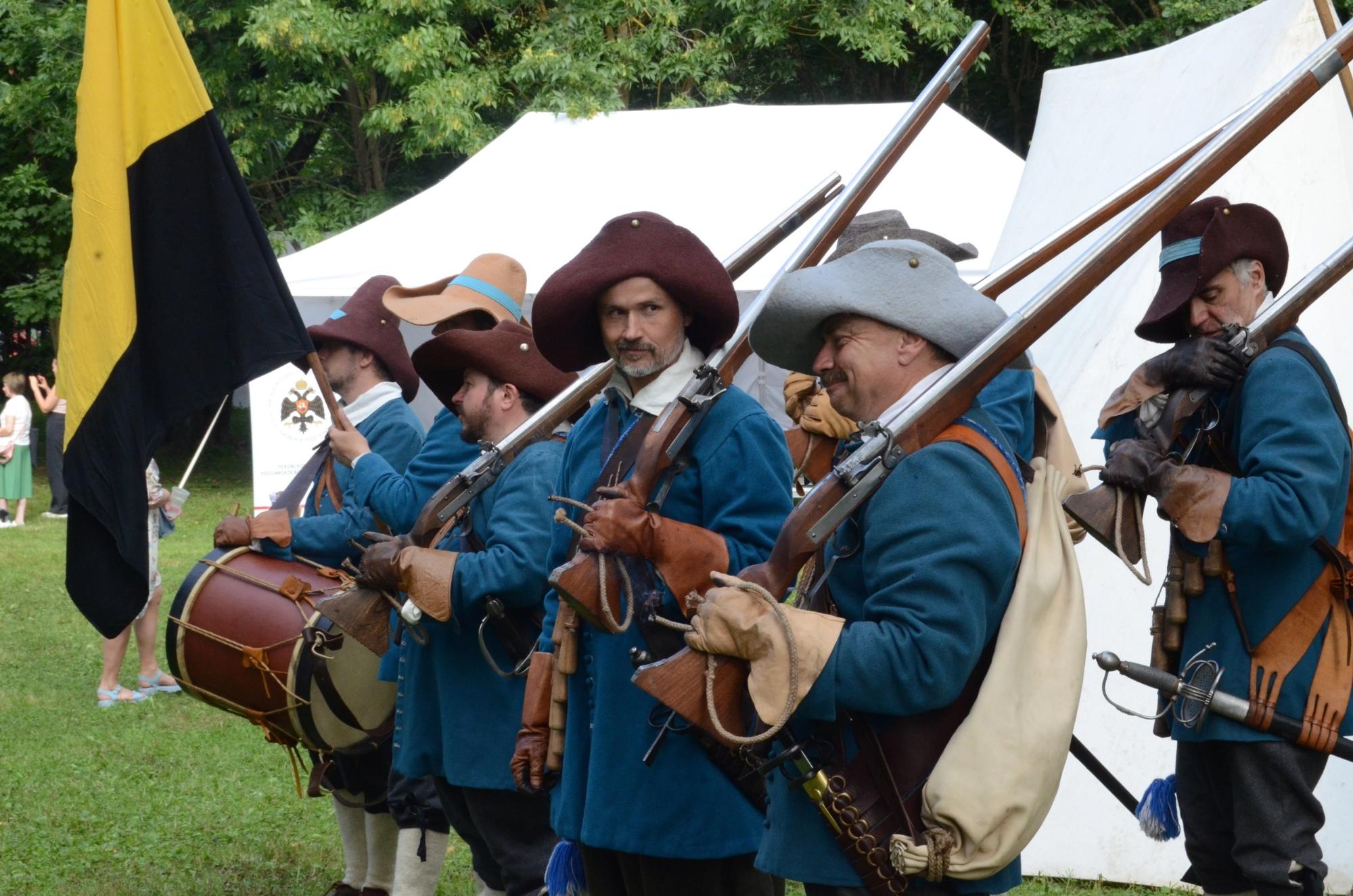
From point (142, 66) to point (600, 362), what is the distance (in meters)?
1.42

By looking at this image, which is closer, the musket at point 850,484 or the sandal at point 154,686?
the musket at point 850,484

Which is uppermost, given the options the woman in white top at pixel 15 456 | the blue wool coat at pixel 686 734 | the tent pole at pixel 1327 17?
the tent pole at pixel 1327 17

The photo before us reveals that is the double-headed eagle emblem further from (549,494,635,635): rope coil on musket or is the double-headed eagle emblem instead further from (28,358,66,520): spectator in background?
(549,494,635,635): rope coil on musket

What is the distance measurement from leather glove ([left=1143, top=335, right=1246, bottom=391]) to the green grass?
215cm

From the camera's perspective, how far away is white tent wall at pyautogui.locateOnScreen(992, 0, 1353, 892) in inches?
196

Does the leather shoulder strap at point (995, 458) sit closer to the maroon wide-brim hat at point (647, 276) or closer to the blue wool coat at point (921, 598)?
the blue wool coat at point (921, 598)

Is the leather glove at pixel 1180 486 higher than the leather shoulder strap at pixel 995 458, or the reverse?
the leather shoulder strap at pixel 995 458

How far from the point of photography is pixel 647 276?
3.38 m

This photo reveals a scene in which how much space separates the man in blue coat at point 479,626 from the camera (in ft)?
13.2

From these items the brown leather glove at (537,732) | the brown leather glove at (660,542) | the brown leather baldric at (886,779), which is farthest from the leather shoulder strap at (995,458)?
the brown leather glove at (537,732)

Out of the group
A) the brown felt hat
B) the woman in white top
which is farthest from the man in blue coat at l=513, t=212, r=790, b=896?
the woman in white top

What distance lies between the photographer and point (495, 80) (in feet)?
58.1

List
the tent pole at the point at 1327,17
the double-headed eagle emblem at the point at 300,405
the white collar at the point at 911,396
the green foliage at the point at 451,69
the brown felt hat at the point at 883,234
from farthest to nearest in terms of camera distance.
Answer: the green foliage at the point at 451,69, the double-headed eagle emblem at the point at 300,405, the tent pole at the point at 1327,17, the brown felt hat at the point at 883,234, the white collar at the point at 911,396

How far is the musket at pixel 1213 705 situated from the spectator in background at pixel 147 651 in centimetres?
625
